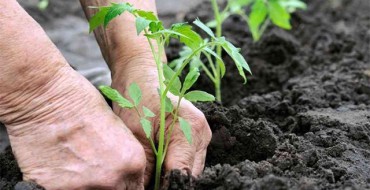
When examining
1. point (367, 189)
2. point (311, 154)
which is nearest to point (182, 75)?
point (311, 154)

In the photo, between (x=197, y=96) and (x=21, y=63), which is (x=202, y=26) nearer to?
(x=197, y=96)

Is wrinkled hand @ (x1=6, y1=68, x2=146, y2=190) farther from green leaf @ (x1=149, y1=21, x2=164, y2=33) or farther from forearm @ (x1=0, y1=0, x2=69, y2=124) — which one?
green leaf @ (x1=149, y1=21, x2=164, y2=33)

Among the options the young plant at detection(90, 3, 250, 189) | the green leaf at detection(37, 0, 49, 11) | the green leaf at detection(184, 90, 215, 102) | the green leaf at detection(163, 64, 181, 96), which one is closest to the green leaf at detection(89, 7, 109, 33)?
the young plant at detection(90, 3, 250, 189)

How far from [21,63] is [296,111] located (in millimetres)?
1249

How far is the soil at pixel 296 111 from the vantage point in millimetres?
1818

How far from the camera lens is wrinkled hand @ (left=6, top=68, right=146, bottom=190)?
1706 millimetres

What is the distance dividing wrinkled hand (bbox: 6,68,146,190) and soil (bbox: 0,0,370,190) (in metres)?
0.09

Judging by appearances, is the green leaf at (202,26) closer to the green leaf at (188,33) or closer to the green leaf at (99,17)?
the green leaf at (188,33)

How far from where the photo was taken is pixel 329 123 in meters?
2.28

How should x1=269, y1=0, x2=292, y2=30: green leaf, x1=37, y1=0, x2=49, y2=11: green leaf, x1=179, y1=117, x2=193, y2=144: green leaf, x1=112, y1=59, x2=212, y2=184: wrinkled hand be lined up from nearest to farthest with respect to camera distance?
1. x1=179, y1=117, x2=193, y2=144: green leaf
2. x1=112, y1=59, x2=212, y2=184: wrinkled hand
3. x1=269, y1=0, x2=292, y2=30: green leaf
4. x1=37, y1=0, x2=49, y2=11: green leaf

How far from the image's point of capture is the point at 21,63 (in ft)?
5.84

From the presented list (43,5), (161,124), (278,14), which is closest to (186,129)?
(161,124)

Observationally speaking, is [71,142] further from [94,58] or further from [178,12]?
[178,12]

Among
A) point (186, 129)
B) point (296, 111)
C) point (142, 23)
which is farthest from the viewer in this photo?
point (296, 111)
